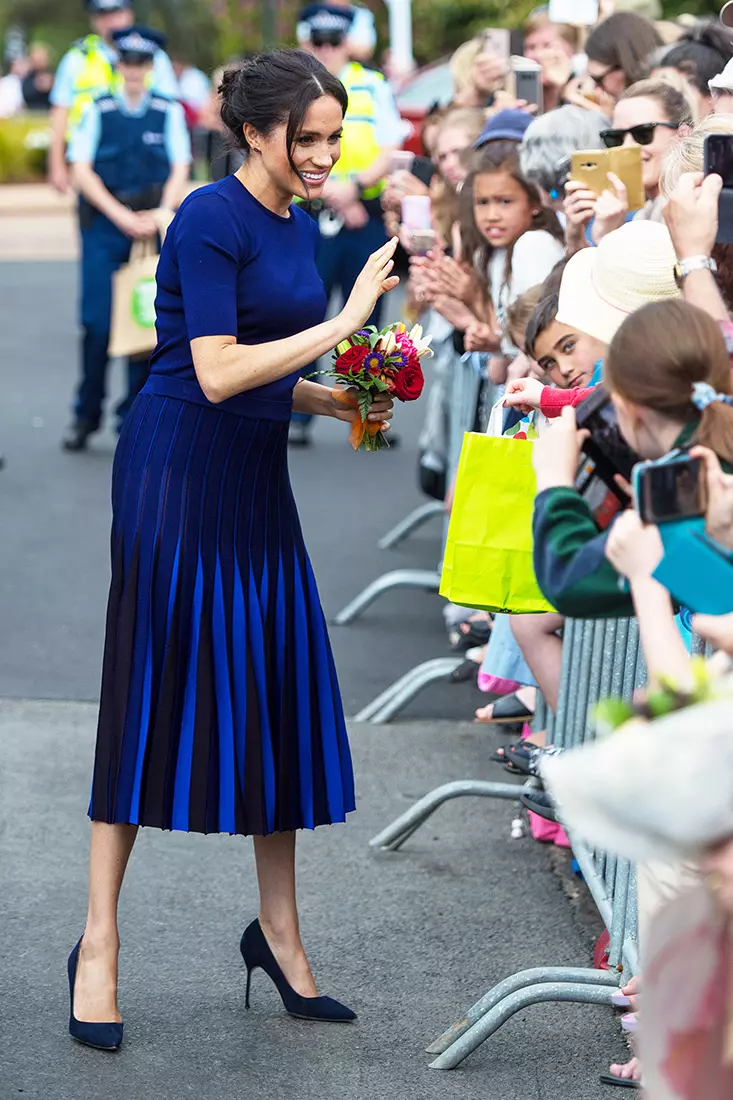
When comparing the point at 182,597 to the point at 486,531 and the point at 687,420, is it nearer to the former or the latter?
the point at 486,531

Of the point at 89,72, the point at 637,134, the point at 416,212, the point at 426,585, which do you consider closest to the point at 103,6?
the point at 89,72

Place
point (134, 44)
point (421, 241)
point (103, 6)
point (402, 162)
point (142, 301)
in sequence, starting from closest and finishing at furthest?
point (421, 241), point (402, 162), point (142, 301), point (134, 44), point (103, 6)

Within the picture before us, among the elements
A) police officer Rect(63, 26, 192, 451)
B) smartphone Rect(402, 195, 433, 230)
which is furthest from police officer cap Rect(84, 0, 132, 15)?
smartphone Rect(402, 195, 433, 230)

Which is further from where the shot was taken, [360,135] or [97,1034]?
[360,135]

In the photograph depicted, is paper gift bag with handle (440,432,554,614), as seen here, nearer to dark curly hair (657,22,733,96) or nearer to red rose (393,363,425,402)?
red rose (393,363,425,402)

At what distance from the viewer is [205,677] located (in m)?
3.90

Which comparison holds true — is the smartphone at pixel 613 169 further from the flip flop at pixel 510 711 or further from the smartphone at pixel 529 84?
the smartphone at pixel 529 84

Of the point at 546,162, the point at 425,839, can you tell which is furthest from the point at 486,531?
the point at 546,162

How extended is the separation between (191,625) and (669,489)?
61.0 inches

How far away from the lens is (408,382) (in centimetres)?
412

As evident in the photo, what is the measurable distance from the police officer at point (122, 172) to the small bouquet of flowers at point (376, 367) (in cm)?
621

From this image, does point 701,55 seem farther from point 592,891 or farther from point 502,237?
point 592,891

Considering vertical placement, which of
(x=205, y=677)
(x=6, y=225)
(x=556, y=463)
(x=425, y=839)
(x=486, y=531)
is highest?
(x=556, y=463)

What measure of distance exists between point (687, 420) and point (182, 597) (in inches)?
59.1
